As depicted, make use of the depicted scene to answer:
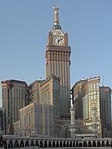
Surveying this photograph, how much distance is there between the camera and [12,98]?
191m

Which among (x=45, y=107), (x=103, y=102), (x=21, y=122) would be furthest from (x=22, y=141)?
(x=103, y=102)

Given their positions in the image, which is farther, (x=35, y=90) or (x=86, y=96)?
(x=35, y=90)

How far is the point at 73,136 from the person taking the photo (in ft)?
454

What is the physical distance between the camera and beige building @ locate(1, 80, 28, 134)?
187m

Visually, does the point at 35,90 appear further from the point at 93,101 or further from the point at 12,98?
the point at 93,101

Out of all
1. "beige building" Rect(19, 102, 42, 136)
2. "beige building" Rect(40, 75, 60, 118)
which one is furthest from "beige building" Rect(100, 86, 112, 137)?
"beige building" Rect(19, 102, 42, 136)

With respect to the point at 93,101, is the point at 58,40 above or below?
above

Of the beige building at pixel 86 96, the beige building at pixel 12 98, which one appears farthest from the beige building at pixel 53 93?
the beige building at pixel 12 98

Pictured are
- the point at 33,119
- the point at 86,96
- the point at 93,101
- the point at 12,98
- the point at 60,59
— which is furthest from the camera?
the point at 12,98

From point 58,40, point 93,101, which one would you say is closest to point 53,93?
point 93,101

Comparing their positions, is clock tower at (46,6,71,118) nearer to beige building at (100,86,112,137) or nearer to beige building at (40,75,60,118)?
beige building at (100,86,112,137)

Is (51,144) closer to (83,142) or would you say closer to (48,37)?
(83,142)

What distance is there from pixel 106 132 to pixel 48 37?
50.6m

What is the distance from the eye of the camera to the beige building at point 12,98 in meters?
187
